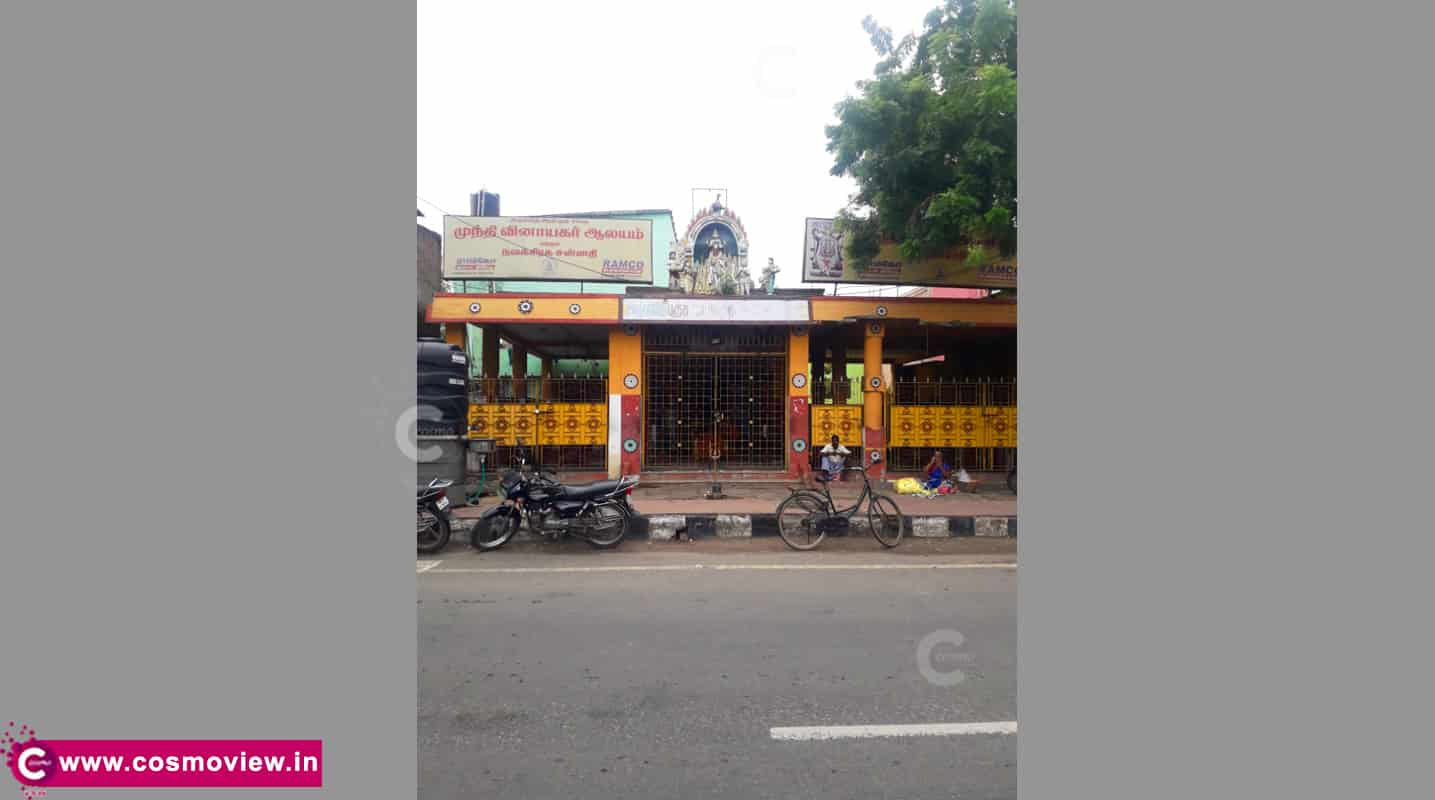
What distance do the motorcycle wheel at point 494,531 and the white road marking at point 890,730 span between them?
5369 millimetres

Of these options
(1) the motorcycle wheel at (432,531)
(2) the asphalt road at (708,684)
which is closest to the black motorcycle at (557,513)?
(1) the motorcycle wheel at (432,531)

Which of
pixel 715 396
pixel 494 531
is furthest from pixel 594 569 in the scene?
pixel 715 396

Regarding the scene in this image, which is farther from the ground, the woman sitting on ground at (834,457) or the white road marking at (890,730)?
the woman sitting on ground at (834,457)

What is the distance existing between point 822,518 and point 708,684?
14.3 feet

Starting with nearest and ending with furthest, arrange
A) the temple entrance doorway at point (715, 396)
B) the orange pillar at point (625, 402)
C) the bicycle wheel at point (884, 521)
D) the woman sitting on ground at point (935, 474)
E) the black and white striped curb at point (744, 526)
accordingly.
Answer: the bicycle wheel at point (884, 521), the black and white striped curb at point (744, 526), the woman sitting on ground at point (935, 474), the orange pillar at point (625, 402), the temple entrance doorway at point (715, 396)

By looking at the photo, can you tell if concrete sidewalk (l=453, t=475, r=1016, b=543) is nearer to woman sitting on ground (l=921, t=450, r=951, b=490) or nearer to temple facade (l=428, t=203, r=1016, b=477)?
woman sitting on ground (l=921, t=450, r=951, b=490)

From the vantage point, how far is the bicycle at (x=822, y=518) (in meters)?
7.84

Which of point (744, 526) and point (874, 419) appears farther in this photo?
point (874, 419)

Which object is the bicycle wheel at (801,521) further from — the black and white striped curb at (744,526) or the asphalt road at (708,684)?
the asphalt road at (708,684)

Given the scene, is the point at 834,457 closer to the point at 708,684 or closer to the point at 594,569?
the point at 594,569

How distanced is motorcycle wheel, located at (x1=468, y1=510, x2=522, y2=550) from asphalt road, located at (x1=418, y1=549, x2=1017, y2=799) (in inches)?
59.4

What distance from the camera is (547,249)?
45.8ft

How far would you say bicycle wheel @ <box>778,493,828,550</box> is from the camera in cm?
783

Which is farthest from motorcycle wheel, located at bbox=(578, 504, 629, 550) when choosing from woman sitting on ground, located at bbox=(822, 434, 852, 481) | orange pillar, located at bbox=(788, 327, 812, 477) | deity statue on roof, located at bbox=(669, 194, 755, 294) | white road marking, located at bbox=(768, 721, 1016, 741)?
deity statue on roof, located at bbox=(669, 194, 755, 294)
